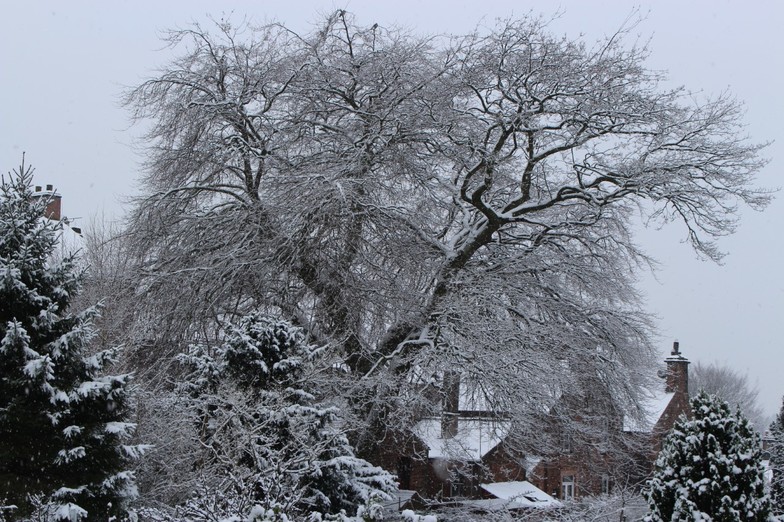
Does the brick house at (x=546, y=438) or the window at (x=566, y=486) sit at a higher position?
the brick house at (x=546, y=438)

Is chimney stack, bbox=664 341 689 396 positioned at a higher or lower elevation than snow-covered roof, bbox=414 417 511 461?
higher

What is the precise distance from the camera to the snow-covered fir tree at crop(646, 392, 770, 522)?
9.23m

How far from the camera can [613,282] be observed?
658 inches

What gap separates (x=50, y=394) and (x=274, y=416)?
115 inches

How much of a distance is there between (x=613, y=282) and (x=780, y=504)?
4970mm

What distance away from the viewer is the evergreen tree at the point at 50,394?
7.98m

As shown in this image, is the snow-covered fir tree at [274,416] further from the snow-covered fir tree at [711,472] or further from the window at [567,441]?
the window at [567,441]

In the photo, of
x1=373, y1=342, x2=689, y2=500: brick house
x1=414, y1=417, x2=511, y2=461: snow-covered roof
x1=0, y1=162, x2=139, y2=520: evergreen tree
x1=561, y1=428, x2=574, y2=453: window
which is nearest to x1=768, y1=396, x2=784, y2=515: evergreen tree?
x1=373, y1=342, x2=689, y2=500: brick house

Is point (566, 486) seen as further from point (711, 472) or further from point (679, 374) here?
point (711, 472)

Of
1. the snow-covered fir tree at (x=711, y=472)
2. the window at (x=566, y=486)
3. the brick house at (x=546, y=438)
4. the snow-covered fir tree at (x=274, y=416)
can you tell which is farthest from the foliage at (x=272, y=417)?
the window at (x=566, y=486)

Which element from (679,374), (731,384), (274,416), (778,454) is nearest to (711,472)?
(274,416)

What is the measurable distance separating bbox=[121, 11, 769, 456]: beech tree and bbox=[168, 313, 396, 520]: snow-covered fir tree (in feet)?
7.46

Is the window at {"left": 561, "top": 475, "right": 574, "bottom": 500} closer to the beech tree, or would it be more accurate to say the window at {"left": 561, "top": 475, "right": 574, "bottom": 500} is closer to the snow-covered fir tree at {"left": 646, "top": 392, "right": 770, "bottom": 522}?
the beech tree

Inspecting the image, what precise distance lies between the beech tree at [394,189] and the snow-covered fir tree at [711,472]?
3981mm
